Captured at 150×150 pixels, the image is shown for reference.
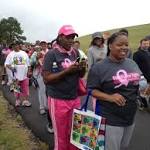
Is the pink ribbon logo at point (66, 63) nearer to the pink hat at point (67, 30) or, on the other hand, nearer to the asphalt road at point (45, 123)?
the pink hat at point (67, 30)

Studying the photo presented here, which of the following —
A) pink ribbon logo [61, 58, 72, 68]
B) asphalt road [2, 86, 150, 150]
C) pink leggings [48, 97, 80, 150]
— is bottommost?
asphalt road [2, 86, 150, 150]

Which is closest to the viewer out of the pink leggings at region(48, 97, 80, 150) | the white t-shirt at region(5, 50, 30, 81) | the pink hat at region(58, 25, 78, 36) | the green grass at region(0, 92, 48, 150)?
the pink hat at region(58, 25, 78, 36)

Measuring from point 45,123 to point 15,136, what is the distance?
0.93 meters

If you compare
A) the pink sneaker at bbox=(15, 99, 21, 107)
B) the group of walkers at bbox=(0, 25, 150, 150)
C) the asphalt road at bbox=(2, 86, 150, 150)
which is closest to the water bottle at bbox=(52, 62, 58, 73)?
the group of walkers at bbox=(0, 25, 150, 150)

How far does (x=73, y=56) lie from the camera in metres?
5.57

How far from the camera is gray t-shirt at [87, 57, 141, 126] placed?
4.66 m

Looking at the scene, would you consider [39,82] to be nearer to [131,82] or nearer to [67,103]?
[67,103]

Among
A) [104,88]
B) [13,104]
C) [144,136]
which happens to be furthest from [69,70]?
[13,104]

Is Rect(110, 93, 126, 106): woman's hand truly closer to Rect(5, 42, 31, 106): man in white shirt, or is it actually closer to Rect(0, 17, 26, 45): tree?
Rect(5, 42, 31, 106): man in white shirt

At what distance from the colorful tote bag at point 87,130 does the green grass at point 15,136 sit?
209 cm

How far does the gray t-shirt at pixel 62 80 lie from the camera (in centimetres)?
544

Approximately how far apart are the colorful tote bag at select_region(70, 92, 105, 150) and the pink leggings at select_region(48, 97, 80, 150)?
1.20ft

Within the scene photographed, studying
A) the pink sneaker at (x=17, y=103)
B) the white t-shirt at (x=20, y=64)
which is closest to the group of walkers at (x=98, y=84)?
the white t-shirt at (x=20, y=64)

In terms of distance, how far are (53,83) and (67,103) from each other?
0.31 meters
